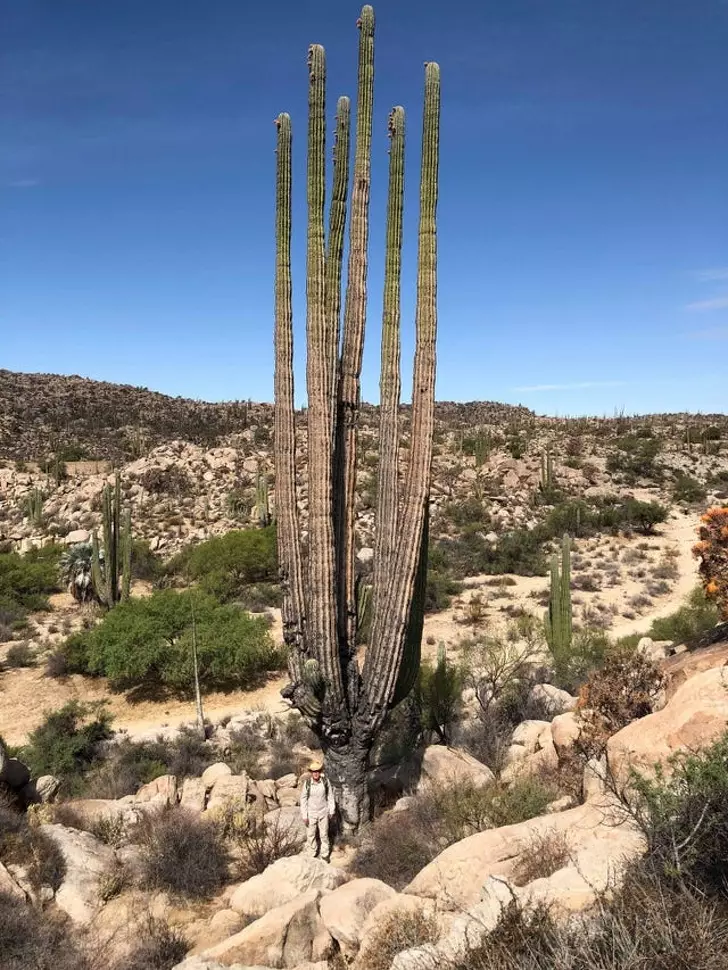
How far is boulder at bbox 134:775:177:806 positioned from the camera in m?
7.98

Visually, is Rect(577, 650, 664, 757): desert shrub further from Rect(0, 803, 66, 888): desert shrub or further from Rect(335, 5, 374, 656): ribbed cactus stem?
Rect(0, 803, 66, 888): desert shrub

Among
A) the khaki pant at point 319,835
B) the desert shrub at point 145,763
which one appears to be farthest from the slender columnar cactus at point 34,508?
the khaki pant at point 319,835

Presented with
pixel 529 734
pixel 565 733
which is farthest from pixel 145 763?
pixel 565 733

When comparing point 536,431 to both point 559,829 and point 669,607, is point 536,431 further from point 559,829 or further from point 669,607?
point 559,829

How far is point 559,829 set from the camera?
199 inches

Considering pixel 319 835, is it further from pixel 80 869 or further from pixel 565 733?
pixel 565 733

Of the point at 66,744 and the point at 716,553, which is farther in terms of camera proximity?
the point at 66,744

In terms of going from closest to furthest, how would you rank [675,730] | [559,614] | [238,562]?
1. [675,730]
2. [559,614]
3. [238,562]

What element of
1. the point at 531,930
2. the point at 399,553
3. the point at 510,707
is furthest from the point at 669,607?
the point at 531,930

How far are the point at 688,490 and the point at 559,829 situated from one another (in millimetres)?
30152

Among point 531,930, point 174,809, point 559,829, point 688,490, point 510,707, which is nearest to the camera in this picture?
point 531,930

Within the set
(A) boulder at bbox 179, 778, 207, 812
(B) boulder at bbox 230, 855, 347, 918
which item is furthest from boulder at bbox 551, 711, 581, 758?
(A) boulder at bbox 179, 778, 207, 812

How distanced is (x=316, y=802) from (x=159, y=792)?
9.14 feet

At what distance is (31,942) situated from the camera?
14.9ft
